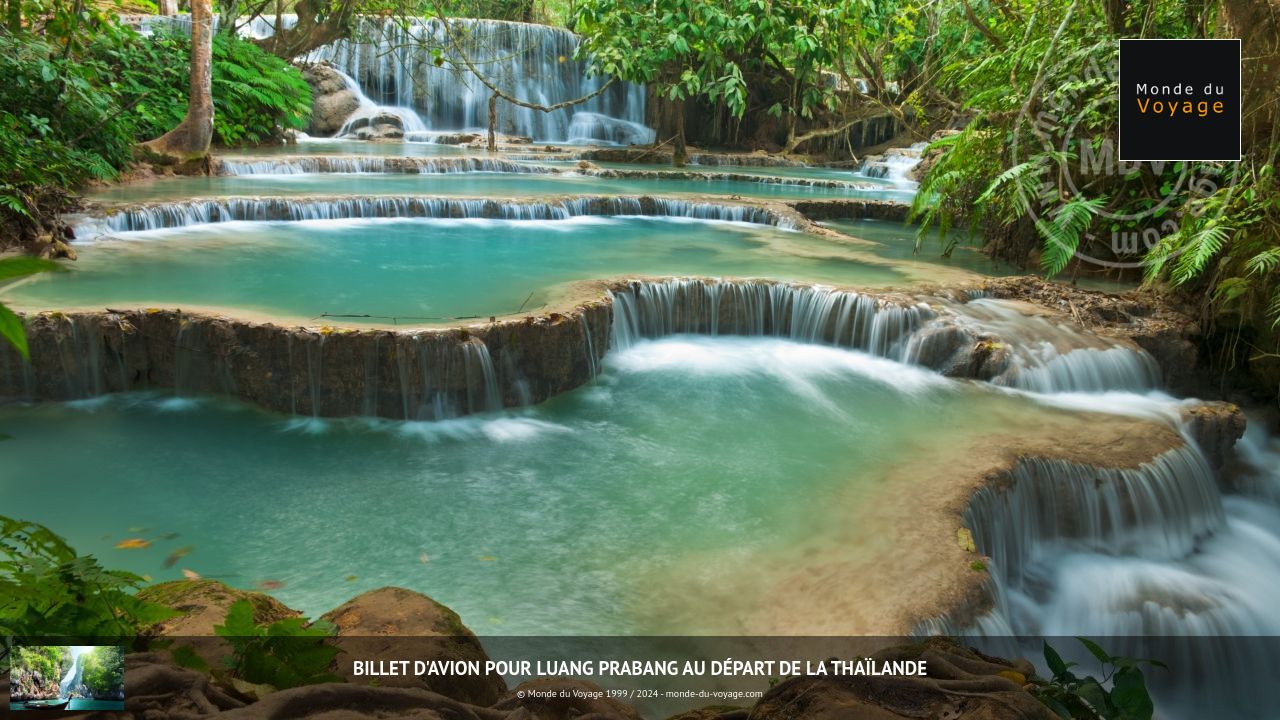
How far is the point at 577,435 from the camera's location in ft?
18.7

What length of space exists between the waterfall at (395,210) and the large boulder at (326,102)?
1135 cm

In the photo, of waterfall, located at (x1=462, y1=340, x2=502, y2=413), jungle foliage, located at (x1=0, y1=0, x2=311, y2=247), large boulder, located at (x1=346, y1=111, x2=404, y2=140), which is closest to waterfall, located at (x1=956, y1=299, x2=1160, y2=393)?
waterfall, located at (x1=462, y1=340, x2=502, y2=413)

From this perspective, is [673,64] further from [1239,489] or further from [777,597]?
[777,597]

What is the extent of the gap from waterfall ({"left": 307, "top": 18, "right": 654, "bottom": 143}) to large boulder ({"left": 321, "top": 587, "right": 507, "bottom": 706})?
20278 mm

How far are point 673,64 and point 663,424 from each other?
16.0 metres

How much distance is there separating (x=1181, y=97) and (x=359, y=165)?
11688mm

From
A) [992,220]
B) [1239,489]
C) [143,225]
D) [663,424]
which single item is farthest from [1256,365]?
[143,225]

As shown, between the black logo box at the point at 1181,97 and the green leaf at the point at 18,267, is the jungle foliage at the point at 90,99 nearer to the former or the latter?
the green leaf at the point at 18,267

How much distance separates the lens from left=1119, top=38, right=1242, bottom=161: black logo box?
21.3ft

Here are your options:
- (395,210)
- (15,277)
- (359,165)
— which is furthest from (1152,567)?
(359,165)

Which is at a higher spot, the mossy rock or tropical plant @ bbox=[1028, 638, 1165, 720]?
the mossy rock

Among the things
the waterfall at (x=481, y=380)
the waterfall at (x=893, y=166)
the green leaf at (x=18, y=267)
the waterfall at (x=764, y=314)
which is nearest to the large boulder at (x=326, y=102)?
the waterfall at (x=893, y=166)

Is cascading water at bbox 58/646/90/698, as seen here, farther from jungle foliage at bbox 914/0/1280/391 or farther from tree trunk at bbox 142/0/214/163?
tree trunk at bbox 142/0/214/163

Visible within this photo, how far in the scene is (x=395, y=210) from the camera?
10797mm
